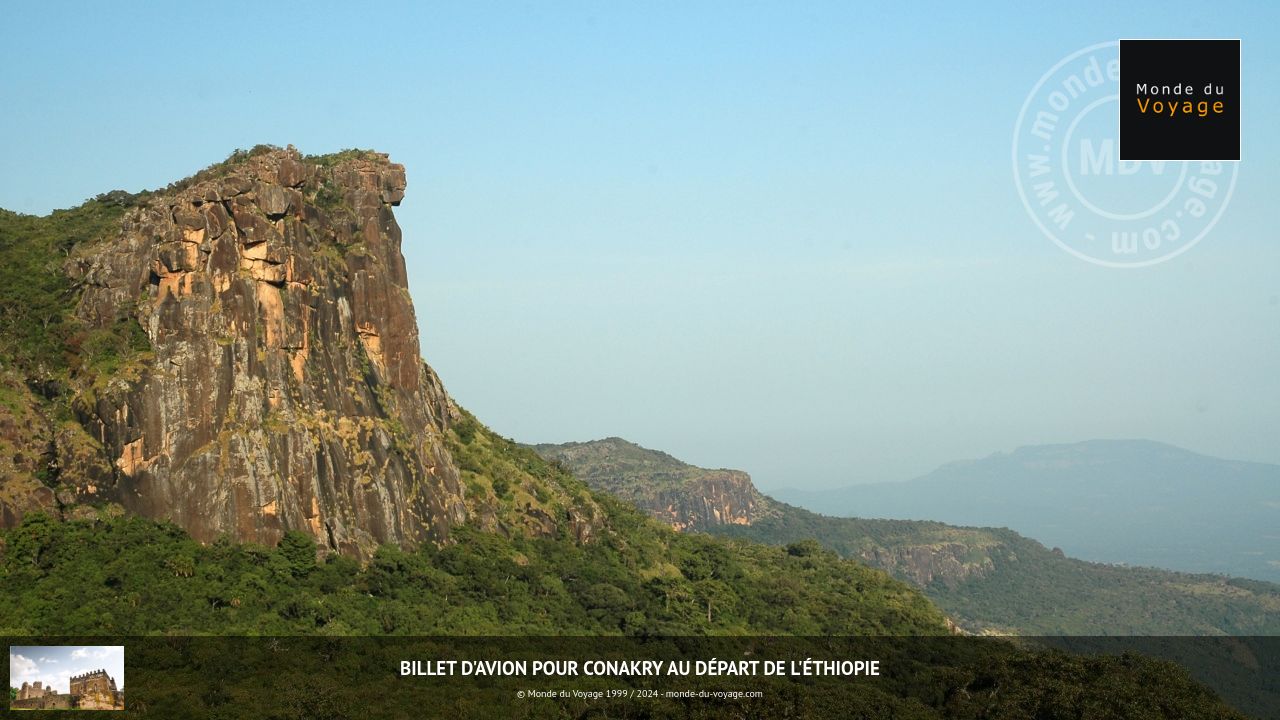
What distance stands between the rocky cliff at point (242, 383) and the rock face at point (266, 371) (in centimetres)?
11

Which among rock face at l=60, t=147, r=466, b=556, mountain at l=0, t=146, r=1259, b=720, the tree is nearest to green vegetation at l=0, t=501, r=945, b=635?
the tree

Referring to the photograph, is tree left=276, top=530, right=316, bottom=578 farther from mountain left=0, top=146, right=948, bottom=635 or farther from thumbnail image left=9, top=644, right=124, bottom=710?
thumbnail image left=9, top=644, right=124, bottom=710

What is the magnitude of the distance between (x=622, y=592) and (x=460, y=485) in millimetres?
14069

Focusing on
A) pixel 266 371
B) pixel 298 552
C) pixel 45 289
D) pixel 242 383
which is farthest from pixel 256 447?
pixel 45 289

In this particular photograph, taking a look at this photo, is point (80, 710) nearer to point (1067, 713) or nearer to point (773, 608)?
point (1067, 713)

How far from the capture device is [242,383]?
3346 inches

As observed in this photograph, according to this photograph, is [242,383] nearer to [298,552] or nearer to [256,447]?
[256,447]

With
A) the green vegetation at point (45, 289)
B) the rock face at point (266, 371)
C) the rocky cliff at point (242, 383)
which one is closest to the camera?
the rocky cliff at point (242, 383)

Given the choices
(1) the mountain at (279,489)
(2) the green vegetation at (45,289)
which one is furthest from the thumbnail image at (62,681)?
(2) the green vegetation at (45,289)

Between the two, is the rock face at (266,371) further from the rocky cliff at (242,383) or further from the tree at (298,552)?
the tree at (298,552)

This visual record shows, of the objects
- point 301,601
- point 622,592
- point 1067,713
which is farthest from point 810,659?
point 301,601

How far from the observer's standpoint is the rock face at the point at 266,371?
81.9 metres

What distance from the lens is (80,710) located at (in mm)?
65438

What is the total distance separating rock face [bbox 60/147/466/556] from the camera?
269ft
